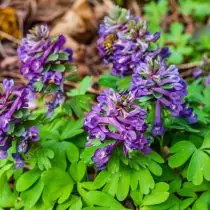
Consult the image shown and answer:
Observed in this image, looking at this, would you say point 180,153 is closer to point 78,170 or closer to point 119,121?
point 119,121

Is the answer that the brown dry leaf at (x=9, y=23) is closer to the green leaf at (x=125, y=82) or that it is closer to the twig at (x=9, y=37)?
the twig at (x=9, y=37)

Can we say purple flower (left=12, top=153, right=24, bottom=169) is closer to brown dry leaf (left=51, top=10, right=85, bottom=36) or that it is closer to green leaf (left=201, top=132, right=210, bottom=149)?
green leaf (left=201, top=132, right=210, bottom=149)

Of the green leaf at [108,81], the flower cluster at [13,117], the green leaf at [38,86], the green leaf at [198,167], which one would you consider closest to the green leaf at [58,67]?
the green leaf at [38,86]

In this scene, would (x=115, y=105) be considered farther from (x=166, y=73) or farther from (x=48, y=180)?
(x=48, y=180)

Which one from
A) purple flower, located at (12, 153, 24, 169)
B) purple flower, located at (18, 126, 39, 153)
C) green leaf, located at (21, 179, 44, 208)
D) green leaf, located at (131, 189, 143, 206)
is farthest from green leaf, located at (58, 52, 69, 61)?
green leaf, located at (131, 189, 143, 206)

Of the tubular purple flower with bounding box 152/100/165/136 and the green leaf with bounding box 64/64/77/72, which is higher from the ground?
the green leaf with bounding box 64/64/77/72

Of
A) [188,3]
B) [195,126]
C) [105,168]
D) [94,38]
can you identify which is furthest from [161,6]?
[105,168]
